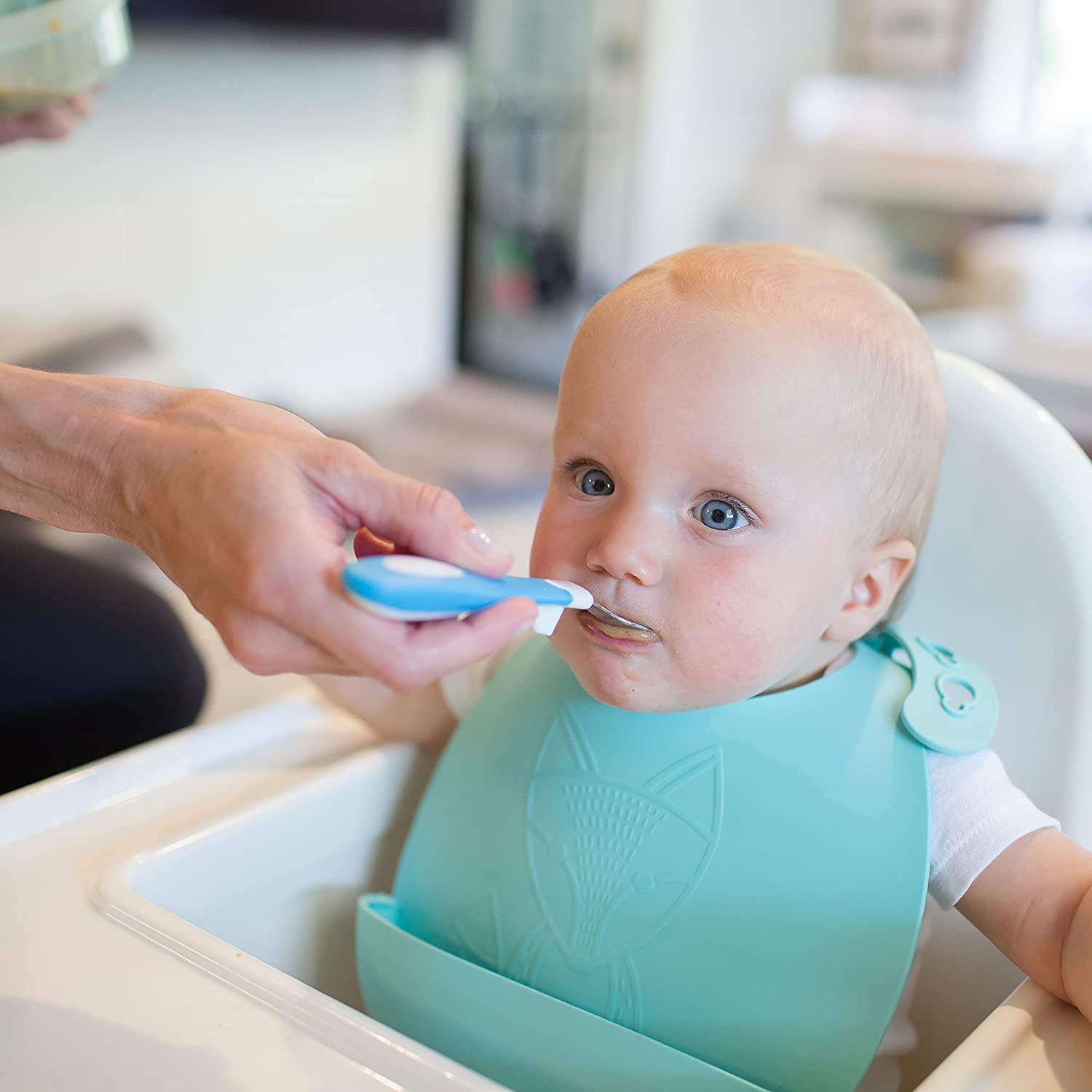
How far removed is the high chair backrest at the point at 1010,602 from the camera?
722 mm

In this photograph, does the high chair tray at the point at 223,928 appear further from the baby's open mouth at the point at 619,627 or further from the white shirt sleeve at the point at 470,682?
the baby's open mouth at the point at 619,627

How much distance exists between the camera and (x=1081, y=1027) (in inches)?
22.2

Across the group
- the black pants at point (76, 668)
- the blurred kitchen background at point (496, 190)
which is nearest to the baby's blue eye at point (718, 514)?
the black pants at point (76, 668)

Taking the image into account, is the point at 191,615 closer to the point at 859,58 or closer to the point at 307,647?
the point at 307,647

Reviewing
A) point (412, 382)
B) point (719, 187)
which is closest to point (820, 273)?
point (412, 382)

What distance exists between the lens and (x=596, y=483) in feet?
2.21

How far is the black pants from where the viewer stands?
1.00 meters

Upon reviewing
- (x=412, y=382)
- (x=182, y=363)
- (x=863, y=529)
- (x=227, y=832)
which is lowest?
(x=412, y=382)

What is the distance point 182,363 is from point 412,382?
0.91 meters

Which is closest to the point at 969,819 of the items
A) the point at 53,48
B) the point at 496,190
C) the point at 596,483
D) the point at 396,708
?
the point at 596,483

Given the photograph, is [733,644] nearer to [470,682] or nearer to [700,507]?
[700,507]

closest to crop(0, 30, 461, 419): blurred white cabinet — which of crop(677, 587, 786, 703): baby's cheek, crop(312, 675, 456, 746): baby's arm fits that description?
crop(312, 675, 456, 746): baby's arm

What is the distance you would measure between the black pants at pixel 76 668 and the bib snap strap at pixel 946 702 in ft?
2.12

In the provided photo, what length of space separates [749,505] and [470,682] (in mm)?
277
